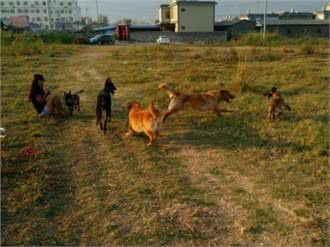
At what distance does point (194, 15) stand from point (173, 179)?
4255 centimetres

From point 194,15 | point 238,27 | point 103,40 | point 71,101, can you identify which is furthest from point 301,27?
point 71,101

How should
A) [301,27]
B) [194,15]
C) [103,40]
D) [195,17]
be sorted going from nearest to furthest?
[103,40]
[194,15]
[195,17]
[301,27]

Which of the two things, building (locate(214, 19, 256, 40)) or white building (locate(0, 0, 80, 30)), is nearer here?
building (locate(214, 19, 256, 40))

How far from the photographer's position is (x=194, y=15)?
45156 mm

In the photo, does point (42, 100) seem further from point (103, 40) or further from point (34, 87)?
point (103, 40)

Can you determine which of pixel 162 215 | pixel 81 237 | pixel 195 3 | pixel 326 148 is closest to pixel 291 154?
pixel 326 148

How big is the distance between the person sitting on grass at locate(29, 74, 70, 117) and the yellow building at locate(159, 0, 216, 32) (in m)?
39.0

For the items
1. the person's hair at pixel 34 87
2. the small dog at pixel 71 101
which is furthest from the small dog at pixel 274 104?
the person's hair at pixel 34 87

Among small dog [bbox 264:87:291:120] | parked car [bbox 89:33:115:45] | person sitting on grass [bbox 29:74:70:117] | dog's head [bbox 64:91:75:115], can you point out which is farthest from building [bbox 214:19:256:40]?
person sitting on grass [bbox 29:74:70:117]

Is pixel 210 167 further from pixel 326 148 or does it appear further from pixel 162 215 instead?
pixel 326 148

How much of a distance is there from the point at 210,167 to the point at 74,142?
222 cm

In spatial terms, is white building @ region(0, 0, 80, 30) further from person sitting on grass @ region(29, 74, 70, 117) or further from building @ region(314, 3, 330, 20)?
person sitting on grass @ region(29, 74, 70, 117)

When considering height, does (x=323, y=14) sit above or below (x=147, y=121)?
above

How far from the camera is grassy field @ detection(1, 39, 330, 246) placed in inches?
145
